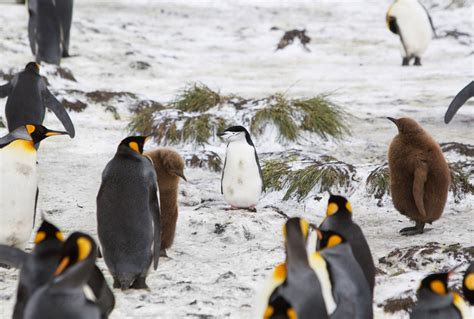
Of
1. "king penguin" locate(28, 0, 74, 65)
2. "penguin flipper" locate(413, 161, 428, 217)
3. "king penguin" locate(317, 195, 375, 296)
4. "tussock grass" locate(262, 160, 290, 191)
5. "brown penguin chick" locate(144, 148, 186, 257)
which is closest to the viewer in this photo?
"king penguin" locate(317, 195, 375, 296)

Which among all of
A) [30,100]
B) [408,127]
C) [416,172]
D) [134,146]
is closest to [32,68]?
[30,100]

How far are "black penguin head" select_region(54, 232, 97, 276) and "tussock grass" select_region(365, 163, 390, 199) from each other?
371cm

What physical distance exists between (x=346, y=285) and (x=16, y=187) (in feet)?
7.03

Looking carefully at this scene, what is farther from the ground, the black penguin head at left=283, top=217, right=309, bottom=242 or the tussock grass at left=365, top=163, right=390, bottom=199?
the black penguin head at left=283, top=217, right=309, bottom=242

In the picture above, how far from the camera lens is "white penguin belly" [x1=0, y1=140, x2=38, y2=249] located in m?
4.61

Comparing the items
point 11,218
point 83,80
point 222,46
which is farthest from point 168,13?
point 11,218

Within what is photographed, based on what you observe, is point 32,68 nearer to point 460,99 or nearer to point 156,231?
point 156,231

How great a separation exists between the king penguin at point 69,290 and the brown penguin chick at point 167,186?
198cm

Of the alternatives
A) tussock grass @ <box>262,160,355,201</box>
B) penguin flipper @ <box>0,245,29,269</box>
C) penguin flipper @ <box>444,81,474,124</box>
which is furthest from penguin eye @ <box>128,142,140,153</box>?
penguin flipper @ <box>444,81,474,124</box>

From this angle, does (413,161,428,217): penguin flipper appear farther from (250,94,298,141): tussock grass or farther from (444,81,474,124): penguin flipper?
(250,94,298,141): tussock grass

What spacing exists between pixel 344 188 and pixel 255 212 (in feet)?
2.87

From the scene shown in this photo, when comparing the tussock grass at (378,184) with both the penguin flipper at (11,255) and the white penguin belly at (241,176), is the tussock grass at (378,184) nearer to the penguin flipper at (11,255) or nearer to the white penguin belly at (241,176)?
the white penguin belly at (241,176)

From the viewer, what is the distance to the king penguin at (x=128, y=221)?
13.5ft

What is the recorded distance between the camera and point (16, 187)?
4.64 metres
